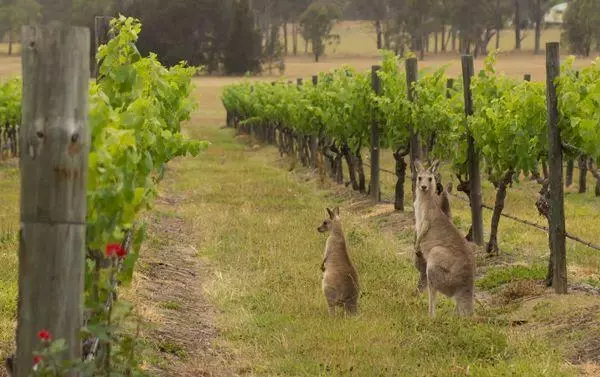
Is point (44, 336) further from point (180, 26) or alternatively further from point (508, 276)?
point (180, 26)

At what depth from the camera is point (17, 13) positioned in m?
113

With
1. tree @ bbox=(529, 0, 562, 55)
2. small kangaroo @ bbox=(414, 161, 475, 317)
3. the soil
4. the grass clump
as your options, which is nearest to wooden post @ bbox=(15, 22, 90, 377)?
the soil

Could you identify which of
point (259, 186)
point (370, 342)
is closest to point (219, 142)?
point (259, 186)

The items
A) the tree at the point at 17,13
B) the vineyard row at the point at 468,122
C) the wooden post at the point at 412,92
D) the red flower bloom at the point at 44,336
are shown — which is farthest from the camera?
the tree at the point at 17,13

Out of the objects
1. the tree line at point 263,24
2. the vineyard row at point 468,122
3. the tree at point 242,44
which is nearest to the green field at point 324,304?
the vineyard row at point 468,122

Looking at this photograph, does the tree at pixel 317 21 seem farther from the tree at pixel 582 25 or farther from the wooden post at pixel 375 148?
the wooden post at pixel 375 148

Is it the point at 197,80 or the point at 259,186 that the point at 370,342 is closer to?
the point at 259,186

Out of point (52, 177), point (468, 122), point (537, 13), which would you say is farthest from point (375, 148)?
point (537, 13)

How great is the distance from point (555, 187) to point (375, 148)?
10.6 m

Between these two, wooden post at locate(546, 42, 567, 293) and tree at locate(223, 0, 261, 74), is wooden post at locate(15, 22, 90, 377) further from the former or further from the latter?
tree at locate(223, 0, 261, 74)

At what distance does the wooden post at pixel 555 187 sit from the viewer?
1185cm

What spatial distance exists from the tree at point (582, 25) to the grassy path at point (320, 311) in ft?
233

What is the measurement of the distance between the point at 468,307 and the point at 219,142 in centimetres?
3926

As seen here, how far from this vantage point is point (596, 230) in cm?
1777
